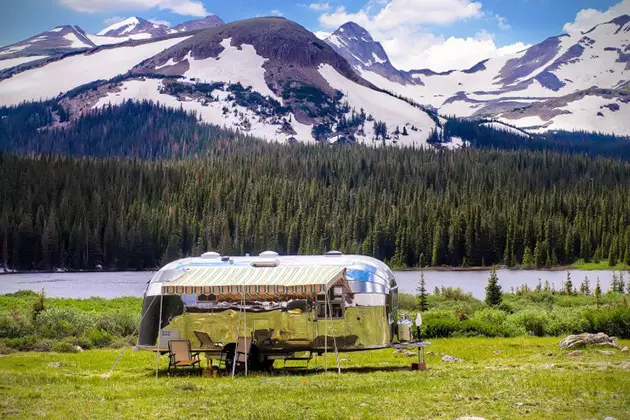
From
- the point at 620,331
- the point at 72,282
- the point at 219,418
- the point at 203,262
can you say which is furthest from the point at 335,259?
the point at 72,282

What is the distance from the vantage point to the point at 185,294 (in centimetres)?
2661

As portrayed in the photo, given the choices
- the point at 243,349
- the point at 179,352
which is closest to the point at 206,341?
the point at 179,352

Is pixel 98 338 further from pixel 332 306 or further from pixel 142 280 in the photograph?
pixel 142 280

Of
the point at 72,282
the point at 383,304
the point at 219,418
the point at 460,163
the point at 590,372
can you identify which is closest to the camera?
the point at 219,418

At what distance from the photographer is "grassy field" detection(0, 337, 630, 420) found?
18.2 m

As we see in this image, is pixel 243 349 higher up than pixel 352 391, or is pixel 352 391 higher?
pixel 243 349

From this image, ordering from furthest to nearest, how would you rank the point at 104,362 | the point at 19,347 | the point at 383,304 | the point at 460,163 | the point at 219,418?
the point at 460,163, the point at 19,347, the point at 104,362, the point at 383,304, the point at 219,418

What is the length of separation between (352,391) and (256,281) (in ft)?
20.2

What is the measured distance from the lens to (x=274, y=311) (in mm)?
26484

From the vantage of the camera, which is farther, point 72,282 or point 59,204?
point 59,204

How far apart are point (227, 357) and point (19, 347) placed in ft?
37.1

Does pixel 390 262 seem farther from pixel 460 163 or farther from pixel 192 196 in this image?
pixel 460 163

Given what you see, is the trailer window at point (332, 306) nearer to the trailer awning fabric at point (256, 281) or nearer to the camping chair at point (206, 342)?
the trailer awning fabric at point (256, 281)

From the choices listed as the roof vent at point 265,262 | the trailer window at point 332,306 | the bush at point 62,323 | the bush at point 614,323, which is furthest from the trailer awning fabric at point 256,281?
the bush at point 614,323
